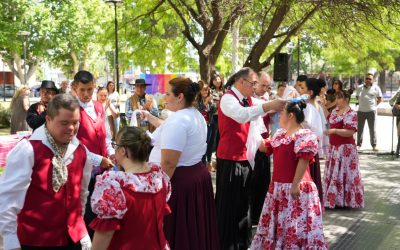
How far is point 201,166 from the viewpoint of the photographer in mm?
4473

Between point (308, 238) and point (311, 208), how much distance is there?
11.4 inches

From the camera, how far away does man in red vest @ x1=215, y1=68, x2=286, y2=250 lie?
215 inches

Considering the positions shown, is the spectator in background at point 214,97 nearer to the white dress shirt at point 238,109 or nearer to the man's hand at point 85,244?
the white dress shirt at point 238,109

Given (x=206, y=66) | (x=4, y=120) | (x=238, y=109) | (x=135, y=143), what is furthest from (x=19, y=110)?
(x=4, y=120)

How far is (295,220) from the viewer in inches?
208

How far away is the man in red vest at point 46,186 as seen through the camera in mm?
3020

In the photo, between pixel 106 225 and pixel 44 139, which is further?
pixel 44 139

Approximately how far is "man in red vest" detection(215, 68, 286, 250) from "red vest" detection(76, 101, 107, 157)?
123 cm

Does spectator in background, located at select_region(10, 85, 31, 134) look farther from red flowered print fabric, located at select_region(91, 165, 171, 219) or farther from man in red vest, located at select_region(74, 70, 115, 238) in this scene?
red flowered print fabric, located at select_region(91, 165, 171, 219)

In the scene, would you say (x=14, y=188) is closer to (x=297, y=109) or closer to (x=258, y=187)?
(x=297, y=109)

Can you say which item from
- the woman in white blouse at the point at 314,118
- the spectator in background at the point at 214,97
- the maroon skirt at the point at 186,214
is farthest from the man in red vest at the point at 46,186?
the spectator in background at the point at 214,97

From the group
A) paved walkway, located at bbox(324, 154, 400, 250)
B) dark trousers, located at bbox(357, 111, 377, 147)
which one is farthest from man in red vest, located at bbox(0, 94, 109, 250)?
dark trousers, located at bbox(357, 111, 377, 147)

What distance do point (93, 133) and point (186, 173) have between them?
122 cm

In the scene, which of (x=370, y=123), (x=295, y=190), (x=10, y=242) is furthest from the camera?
(x=370, y=123)
